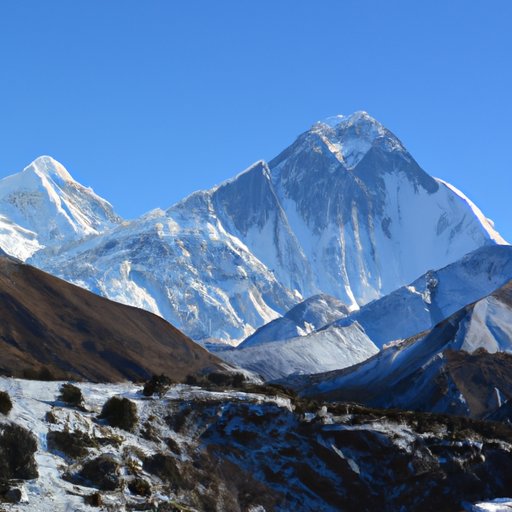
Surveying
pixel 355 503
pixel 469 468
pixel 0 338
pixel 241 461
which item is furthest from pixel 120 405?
pixel 0 338

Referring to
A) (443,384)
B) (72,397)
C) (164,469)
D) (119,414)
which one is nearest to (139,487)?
(164,469)

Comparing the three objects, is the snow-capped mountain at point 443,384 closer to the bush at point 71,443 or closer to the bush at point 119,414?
the bush at point 119,414

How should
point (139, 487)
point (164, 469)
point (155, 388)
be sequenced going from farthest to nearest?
point (155, 388)
point (164, 469)
point (139, 487)

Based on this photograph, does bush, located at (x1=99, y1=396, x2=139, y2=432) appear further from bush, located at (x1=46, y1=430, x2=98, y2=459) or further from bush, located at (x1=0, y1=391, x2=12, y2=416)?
bush, located at (x1=0, y1=391, x2=12, y2=416)

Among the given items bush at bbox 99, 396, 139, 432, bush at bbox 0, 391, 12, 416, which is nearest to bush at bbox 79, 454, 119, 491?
bush at bbox 0, 391, 12, 416

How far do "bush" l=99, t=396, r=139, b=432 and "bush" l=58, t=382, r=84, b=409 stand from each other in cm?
178

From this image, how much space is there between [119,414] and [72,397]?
11.5 feet

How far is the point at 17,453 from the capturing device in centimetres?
6038

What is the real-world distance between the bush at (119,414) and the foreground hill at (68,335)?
74.9 meters

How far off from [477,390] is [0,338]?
59827 mm

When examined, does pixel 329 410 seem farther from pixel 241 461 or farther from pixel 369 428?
pixel 241 461

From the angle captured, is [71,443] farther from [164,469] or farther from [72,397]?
[72,397]

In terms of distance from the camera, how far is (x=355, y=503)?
7256 cm

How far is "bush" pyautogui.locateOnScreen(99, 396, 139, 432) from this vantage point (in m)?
69.5
